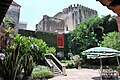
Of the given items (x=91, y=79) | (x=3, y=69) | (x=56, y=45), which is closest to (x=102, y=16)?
(x=56, y=45)

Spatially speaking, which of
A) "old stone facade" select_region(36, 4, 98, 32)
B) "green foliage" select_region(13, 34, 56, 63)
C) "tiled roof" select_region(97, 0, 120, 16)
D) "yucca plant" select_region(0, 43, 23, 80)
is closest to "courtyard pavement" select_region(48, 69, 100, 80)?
"green foliage" select_region(13, 34, 56, 63)

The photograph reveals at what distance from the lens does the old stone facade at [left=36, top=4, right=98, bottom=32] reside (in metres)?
37.0

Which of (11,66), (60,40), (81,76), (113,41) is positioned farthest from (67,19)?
(11,66)

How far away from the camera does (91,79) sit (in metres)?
11.8

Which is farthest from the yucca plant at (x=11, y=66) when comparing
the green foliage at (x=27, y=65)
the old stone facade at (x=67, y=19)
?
the old stone facade at (x=67, y=19)

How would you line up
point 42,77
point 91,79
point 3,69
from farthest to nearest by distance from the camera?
point 42,77 → point 91,79 → point 3,69

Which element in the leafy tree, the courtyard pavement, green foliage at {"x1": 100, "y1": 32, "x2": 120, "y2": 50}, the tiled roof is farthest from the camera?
green foliage at {"x1": 100, "y1": 32, "x2": 120, "y2": 50}

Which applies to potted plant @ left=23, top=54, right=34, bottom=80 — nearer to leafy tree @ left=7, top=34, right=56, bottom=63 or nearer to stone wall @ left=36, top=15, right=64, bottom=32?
leafy tree @ left=7, top=34, right=56, bottom=63

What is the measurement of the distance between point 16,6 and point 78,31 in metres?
11.4

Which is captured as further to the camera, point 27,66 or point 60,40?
point 60,40

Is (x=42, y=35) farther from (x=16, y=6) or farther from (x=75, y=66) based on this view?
(x=75, y=66)

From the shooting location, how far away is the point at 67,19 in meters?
40.1

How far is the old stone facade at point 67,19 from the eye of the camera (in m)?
37.0

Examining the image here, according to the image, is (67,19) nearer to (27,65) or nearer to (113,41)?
(113,41)
